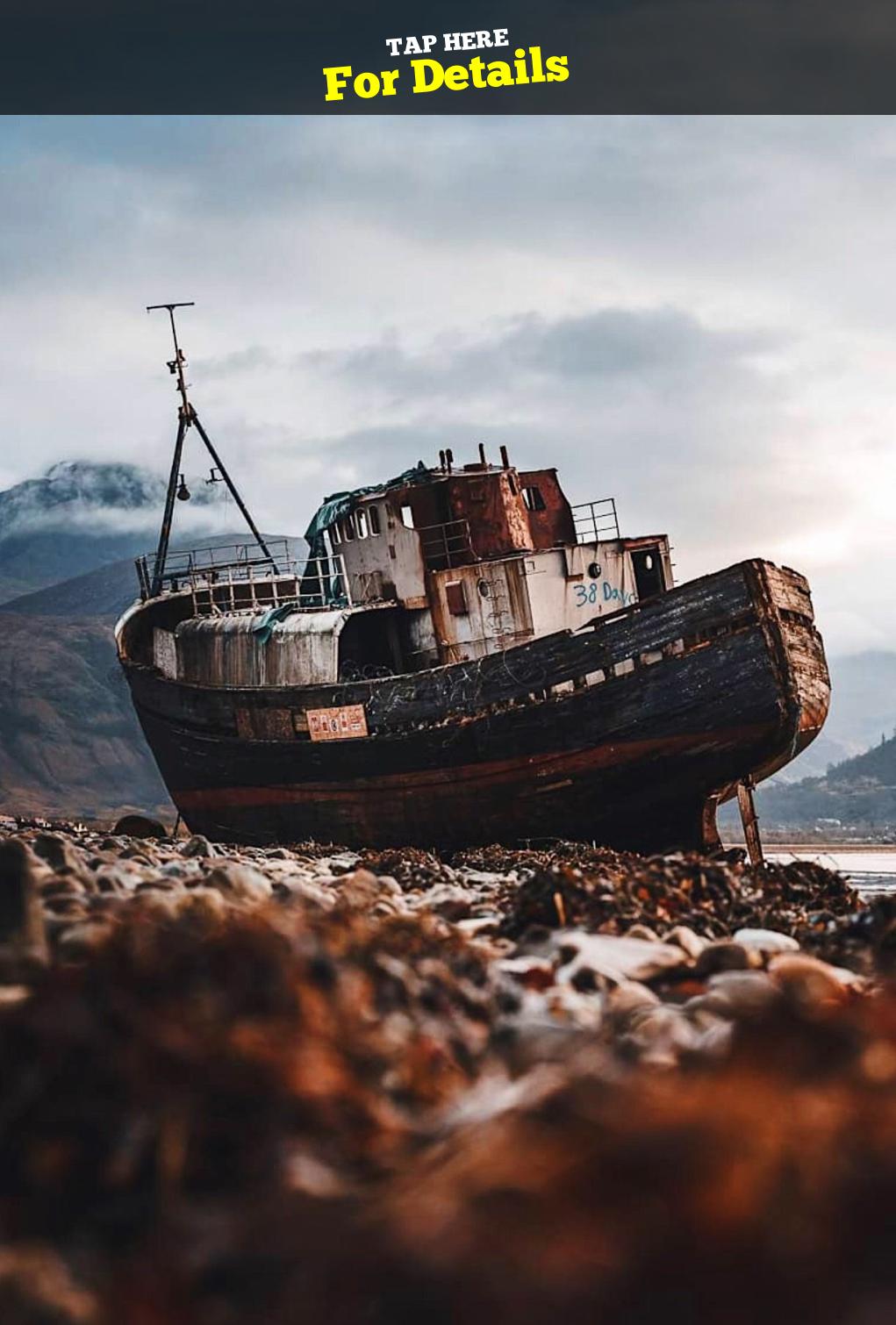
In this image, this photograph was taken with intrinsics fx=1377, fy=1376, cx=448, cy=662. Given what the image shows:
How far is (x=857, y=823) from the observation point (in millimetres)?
113375

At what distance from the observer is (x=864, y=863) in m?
49.8

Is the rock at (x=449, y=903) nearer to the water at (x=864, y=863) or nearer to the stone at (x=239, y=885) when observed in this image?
the stone at (x=239, y=885)

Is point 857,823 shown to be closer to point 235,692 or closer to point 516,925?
point 235,692

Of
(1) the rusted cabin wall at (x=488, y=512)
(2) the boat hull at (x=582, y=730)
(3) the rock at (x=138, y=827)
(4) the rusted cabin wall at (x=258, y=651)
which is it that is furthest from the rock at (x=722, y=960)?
(3) the rock at (x=138, y=827)

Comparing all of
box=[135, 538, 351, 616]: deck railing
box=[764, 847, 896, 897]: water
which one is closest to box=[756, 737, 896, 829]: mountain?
box=[764, 847, 896, 897]: water

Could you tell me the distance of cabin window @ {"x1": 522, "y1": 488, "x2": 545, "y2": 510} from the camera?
2256 centimetres

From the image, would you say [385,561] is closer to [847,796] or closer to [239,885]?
[239,885]

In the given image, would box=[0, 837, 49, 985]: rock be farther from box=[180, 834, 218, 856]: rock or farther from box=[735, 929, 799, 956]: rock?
box=[180, 834, 218, 856]: rock

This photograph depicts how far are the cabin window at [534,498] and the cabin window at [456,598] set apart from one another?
2.47 metres

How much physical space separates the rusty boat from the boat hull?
0.03 m

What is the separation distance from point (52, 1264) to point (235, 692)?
18.6 metres

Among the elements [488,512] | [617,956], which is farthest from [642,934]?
[488,512]

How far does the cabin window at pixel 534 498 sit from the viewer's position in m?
22.6

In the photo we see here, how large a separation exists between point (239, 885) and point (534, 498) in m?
16.5
